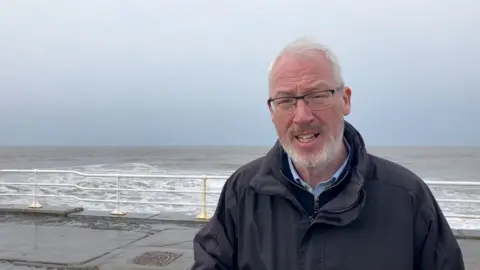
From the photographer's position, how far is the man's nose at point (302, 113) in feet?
5.96

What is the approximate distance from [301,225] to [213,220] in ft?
1.41

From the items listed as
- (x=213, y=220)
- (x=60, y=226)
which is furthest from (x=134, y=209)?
(x=213, y=220)

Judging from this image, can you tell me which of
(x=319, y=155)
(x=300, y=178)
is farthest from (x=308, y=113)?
(x=300, y=178)

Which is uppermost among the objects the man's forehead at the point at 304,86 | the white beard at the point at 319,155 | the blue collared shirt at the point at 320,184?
the man's forehead at the point at 304,86

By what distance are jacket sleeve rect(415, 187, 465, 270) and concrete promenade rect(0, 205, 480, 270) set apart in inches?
182

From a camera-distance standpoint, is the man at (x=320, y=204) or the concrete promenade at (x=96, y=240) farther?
the concrete promenade at (x=96, y=240)

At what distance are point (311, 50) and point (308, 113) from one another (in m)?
0.25

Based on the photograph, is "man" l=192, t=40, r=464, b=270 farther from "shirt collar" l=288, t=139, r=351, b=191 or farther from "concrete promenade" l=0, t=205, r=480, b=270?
"concrete promenade" l=0, t=205, r=480, b=270

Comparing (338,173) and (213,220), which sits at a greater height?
(338,173)

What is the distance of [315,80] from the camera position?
1824mm

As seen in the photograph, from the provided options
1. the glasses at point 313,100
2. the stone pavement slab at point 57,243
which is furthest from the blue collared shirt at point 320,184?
the stone pavement slab at point 57,243

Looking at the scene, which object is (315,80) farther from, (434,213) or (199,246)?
(199,246)

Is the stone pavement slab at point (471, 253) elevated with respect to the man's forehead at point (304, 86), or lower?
lower

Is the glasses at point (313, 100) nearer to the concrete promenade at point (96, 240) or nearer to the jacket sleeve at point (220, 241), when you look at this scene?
the jacket sleeve at point (220, 241)
